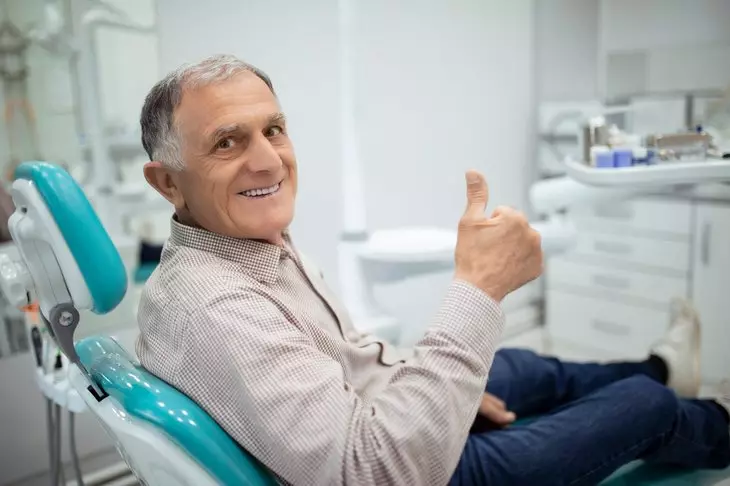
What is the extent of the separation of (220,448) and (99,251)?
12.7 inches

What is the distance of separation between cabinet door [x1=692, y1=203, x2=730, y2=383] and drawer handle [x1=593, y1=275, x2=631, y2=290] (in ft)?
0.89

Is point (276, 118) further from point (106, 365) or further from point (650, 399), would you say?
point (650, 399)

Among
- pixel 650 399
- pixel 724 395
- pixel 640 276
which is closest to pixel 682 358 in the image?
pixel 724 395

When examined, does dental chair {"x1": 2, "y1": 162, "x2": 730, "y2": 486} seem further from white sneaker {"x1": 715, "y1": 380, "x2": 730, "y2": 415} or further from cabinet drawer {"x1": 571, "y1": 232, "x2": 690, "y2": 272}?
cabinet drawer {"x1": 571, "y1": 232, "x2": 690, "y2": 272}

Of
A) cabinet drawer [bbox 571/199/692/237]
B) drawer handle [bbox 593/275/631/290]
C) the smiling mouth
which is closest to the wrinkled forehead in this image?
the smiling mouth

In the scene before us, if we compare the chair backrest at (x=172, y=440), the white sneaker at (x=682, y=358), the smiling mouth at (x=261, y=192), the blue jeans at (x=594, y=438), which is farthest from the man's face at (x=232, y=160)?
the white sneaker at (x=682, y=358)

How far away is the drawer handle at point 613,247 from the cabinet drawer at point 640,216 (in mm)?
57

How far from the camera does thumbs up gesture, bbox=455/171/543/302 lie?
0.95 m

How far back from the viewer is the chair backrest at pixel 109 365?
2.79ft

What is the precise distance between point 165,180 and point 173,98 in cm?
14

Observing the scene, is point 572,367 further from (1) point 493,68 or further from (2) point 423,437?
(1) point 493,68

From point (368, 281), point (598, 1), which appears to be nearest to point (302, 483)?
point (368, 281)

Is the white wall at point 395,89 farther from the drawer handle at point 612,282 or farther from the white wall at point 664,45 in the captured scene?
the drawer handle at point 612,282

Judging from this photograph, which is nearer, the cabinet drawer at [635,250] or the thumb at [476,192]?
the thumb at [476,192]
